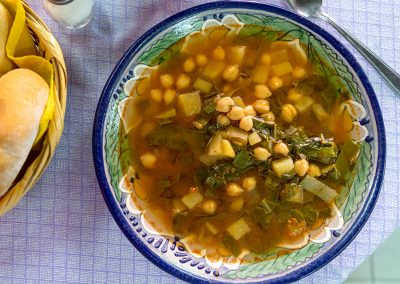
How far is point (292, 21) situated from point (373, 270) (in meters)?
1.61

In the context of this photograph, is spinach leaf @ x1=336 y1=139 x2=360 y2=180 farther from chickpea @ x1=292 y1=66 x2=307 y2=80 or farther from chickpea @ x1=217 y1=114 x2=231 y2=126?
chickpea @ x1=217 y1=114 x2=231 y2=126

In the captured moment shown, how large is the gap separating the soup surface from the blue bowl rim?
125 millimetres

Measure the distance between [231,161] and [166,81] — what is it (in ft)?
1.25

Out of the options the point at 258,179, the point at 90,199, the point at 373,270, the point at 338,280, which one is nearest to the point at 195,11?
the point at 258,179

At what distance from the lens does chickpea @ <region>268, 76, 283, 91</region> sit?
203cm

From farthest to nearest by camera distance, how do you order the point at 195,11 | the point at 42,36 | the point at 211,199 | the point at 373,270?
the point at 373,270 < the point at 211,199 < the point at 195,11 < the point at 42,36

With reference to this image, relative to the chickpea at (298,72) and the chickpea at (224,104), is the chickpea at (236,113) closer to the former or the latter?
the chickpea at (224,104)

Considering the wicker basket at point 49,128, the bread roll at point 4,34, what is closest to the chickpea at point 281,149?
the wicker basket at point 49,128

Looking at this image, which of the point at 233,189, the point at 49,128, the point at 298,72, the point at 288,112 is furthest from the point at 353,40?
the point at 49,128

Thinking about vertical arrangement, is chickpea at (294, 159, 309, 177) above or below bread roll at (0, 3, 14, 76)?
below

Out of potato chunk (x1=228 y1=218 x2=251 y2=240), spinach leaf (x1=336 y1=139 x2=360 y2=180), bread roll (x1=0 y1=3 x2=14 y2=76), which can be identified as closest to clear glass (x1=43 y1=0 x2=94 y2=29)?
bread roll (x1=0 y1=3 x2=14 y2=76)

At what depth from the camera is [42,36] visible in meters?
1.76

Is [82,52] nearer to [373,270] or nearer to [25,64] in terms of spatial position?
[25,64]

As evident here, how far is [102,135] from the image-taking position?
1.88 meters
